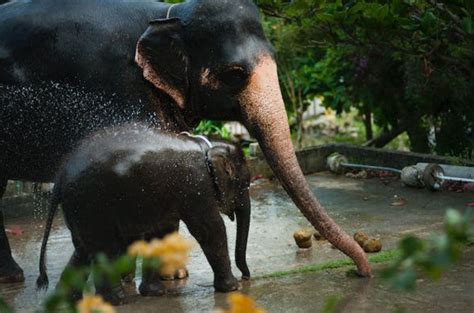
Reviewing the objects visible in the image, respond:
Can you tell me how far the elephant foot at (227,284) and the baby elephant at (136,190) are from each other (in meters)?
0.10

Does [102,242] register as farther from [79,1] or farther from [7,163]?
[79,1]

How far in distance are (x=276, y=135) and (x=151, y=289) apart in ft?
3.52

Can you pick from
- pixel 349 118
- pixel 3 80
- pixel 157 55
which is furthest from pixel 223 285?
pixel 349 118

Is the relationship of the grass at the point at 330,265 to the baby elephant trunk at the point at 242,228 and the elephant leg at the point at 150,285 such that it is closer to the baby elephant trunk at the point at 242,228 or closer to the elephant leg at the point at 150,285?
the baby elephant trunk at the point at 242,228

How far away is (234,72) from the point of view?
5.37 meters

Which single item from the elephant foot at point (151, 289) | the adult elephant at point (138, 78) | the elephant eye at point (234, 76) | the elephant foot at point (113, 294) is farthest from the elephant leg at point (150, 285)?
the elephant eye at point (234, 76)

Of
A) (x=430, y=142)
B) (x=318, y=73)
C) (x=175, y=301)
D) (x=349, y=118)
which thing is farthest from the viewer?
(x=349, y=118)

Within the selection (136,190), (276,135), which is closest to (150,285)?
(136,190)

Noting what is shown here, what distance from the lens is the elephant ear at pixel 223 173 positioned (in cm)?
505

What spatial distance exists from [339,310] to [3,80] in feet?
7.52

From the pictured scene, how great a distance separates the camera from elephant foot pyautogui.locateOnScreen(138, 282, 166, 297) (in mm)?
5305

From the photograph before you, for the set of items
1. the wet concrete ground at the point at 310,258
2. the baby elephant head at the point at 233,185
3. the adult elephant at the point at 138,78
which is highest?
the adult elephant at the point at 138,78

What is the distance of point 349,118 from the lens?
609 inches

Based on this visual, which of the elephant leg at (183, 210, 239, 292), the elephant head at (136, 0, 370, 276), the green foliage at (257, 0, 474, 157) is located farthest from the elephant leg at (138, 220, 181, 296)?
the green foliage at (257, 0, 474, 157)
